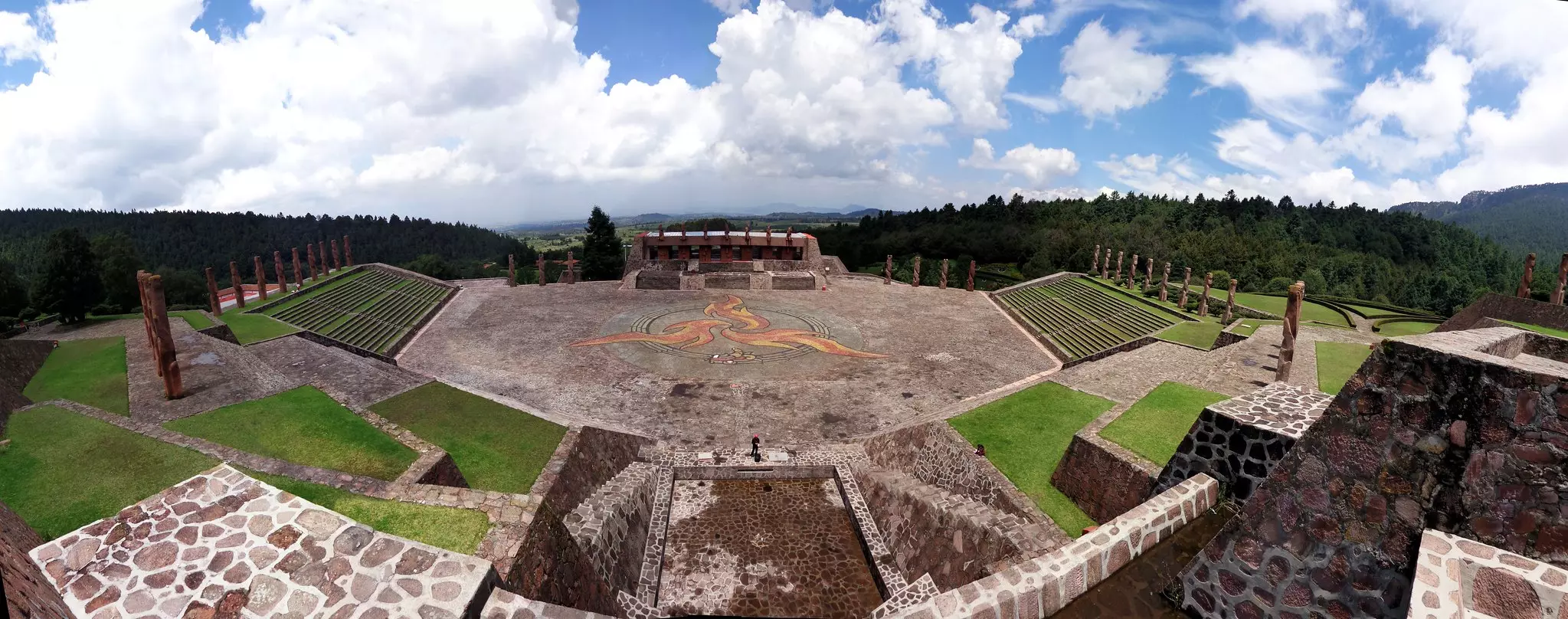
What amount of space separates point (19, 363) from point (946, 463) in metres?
22.5

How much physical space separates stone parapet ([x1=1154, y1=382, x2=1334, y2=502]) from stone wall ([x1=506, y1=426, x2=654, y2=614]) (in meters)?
7.74

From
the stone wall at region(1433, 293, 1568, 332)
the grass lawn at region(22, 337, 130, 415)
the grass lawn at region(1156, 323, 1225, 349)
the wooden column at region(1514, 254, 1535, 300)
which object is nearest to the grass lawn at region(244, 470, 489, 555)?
the grass lawn at region(22, 337, 130, 415)

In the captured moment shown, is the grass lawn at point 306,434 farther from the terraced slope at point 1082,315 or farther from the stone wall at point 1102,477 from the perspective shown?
the terraced slope at point 1082,315

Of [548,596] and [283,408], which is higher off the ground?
[283,408]

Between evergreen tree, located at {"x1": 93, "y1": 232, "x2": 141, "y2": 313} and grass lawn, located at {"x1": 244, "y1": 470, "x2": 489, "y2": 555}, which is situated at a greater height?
evergreen tree, located at {"x1": 93, "y1": 232, "x2": 141, "y2": 313}

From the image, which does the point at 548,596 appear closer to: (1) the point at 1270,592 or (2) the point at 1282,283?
(1) the point at 1270,592

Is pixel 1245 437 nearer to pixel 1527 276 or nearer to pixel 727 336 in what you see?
pixel 727 336

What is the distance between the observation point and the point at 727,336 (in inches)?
985

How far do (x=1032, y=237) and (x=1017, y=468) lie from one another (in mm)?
55224

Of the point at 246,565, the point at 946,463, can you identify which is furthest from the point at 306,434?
the point at 946,463

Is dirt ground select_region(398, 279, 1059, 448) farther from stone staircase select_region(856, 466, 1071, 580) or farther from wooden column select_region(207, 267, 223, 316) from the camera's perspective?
wooden column select_region(207, 267, 223, 316)

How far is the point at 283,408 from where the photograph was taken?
11.7 m

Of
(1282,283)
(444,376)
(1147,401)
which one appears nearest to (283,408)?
(444,376)

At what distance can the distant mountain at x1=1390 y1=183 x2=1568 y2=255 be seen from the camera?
4181 inches
